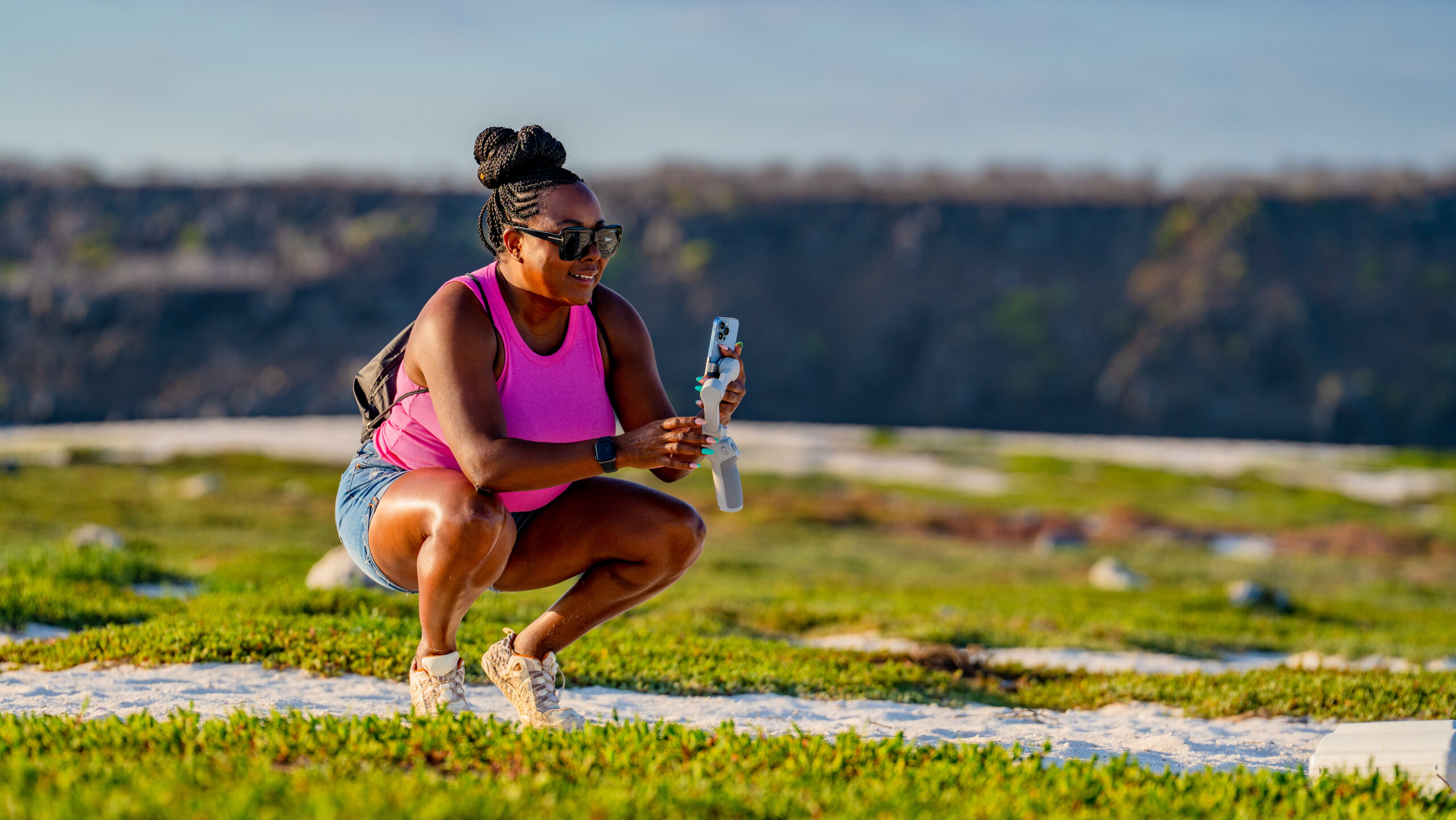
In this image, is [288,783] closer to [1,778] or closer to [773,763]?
[1,778]

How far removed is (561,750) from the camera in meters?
4.99

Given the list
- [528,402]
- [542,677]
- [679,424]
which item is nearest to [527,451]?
[528,402]

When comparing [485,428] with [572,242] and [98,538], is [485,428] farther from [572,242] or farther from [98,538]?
[98,538]

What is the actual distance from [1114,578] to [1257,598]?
3.73 m

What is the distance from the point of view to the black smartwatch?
512 cm

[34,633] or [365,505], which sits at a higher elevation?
[365,505]

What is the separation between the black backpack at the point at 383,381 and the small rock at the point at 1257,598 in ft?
40.9

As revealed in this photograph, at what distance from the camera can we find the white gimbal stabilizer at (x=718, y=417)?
17.0 ft

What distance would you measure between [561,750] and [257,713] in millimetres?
1782

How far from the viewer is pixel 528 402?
5.61 metres

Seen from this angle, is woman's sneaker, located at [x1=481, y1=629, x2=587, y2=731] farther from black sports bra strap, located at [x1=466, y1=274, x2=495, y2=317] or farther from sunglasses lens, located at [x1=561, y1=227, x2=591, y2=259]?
sunglasses lens, located at [x1=561, y1=227, x2=591, y2=259]

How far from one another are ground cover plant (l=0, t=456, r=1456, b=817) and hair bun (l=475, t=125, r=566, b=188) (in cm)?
231

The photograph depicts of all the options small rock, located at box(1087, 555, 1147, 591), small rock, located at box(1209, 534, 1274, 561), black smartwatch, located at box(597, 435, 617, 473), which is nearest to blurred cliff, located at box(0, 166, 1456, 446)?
small rock, located at box(1209, 534, 1274, 561)

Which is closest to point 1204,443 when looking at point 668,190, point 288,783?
point 668,190
